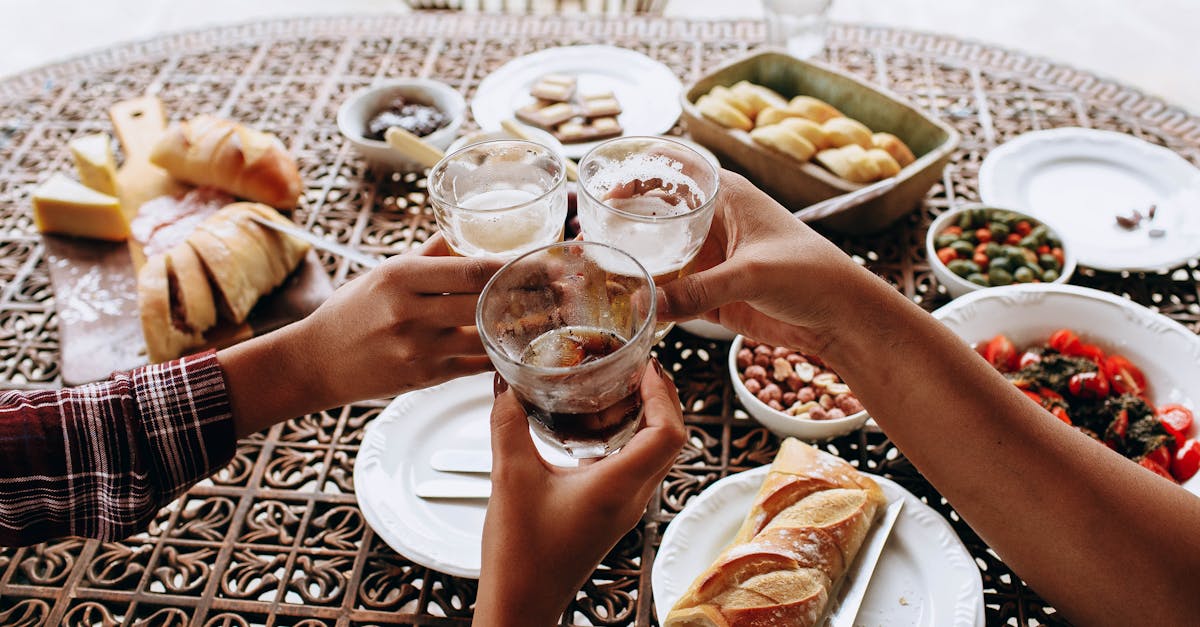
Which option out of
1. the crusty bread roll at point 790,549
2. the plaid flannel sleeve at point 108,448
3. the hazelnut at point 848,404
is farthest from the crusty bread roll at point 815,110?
the plaid flannel sleeve at point 108,448

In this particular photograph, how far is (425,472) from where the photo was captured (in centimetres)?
162

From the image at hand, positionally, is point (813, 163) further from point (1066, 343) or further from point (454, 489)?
point (454, 489)

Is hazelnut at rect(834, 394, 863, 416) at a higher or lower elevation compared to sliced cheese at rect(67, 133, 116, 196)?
higher

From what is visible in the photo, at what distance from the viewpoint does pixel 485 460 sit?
1611 millimetres

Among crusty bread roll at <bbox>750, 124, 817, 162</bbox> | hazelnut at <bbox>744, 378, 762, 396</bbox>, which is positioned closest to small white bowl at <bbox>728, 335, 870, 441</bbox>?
hazelnut at <bbox>744, 378, 762, 396</bbox>

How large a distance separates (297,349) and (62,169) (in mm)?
1800

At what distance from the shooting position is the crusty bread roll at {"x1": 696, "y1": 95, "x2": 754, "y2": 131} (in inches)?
94.9

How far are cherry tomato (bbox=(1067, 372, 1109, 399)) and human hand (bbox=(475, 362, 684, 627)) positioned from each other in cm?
111

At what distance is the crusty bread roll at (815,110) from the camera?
245 centimetres

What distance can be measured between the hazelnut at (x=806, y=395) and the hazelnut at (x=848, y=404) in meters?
0.05

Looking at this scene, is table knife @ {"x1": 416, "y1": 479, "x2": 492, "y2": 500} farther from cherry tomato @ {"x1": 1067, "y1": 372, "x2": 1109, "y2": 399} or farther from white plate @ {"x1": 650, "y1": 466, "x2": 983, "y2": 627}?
cherry tomato @ {"x1": 1067, "y1": 372, "x2": 1109, "y2": 399}

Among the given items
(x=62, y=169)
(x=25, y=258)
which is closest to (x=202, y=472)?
(x=25, y=258)

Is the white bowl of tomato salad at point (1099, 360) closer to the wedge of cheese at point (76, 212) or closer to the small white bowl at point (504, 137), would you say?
the small white bowl at point (504, 137)

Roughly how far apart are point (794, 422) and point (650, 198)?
24.0 inches
